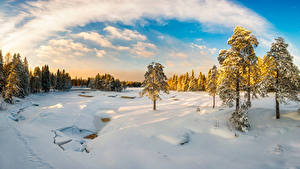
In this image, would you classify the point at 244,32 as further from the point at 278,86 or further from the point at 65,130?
the point at 65,130

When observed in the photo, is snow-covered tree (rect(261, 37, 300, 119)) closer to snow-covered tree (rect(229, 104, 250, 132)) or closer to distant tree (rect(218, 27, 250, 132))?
distant tree (rect(218, 27, 250, 132))

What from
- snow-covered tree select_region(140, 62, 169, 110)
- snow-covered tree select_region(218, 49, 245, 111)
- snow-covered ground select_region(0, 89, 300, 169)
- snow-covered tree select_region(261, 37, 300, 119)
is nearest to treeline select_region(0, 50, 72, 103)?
snow-covered ground select_region(0, 89, 300, 169)

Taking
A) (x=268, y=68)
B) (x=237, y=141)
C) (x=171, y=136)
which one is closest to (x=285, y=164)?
(x=237, y=141)

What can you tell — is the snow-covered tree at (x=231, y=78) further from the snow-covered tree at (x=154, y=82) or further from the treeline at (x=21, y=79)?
the treeline at (x=21, y=79)

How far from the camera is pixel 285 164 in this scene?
8.95 metres

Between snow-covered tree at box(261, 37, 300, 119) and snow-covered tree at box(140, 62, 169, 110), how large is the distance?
16.2m

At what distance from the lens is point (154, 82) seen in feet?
91.4

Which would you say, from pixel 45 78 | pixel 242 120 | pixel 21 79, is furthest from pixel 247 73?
pixel 45 78

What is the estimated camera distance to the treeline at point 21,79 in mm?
31906

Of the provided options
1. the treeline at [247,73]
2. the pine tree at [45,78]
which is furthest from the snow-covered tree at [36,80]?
the treeline at [247,73]

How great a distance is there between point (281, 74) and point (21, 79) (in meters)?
66.8

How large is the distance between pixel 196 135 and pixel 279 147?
6.68 metres

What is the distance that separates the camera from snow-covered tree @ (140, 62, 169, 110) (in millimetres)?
27500

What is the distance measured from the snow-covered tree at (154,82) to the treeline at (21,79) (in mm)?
31565
